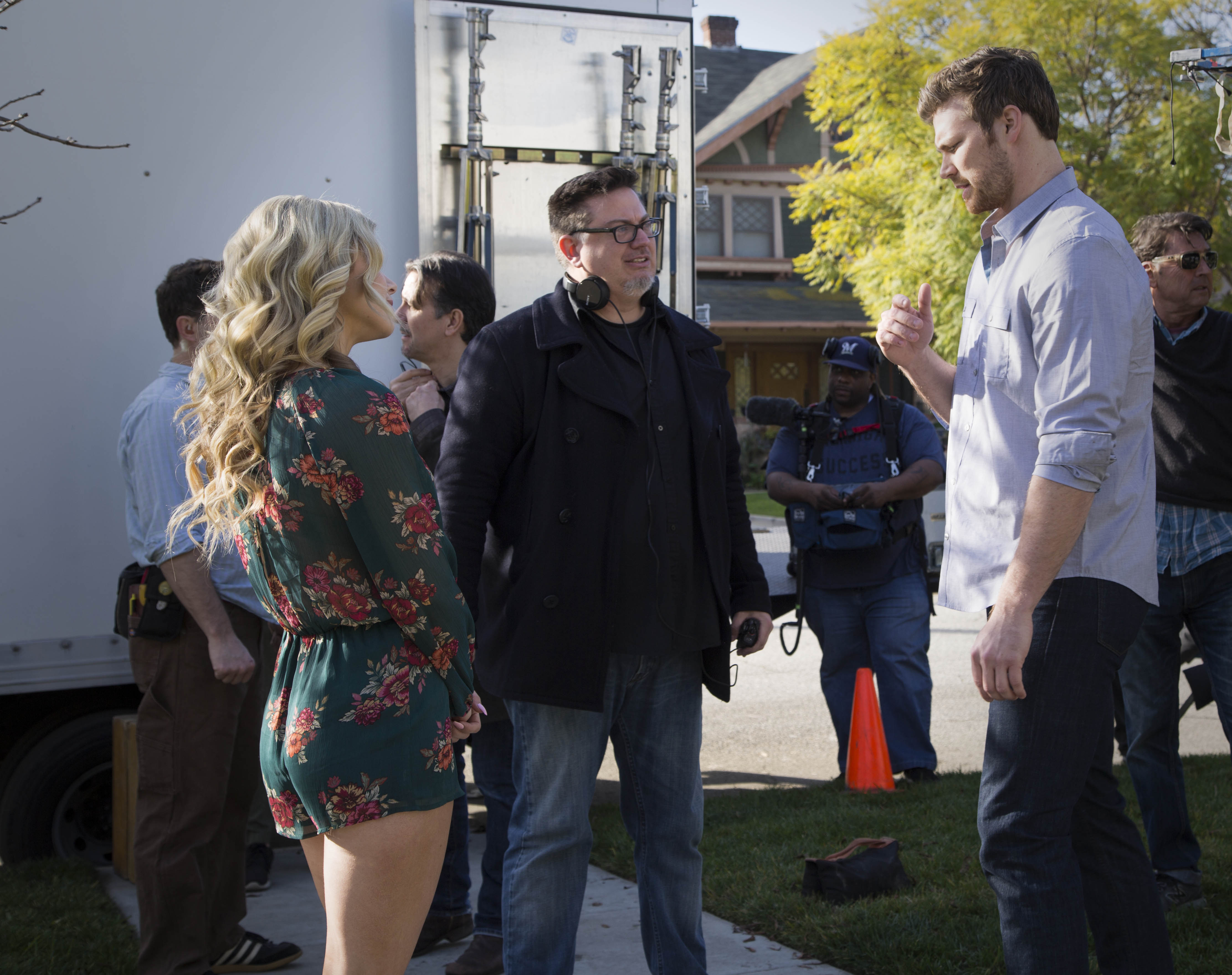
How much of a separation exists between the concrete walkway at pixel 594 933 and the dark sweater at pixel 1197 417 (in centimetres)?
191

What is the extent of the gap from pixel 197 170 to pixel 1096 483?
3.67 meters

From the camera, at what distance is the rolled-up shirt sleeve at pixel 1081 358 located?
2.22 meters

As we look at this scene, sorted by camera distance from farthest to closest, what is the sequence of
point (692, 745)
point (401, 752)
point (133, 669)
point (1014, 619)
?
point (133, 669), point (692, 745), point (1014, 619), point (401, 752)

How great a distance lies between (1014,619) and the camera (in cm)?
227

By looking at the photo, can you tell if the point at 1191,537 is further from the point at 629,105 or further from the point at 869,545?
the point at 629,105

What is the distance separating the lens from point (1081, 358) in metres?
2.25

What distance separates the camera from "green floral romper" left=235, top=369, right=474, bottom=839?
6.84 ft

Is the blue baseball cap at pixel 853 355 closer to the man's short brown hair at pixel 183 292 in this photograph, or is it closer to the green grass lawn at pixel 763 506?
the man's short brown hair at pixel 183 292

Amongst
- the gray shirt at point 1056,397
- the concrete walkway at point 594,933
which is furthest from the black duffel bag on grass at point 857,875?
the gray shirt at point 1056,397

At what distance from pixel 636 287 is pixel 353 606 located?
1.33 m

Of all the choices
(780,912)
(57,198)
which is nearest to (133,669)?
(57,198)

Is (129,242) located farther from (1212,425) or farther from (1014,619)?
(1212,425)

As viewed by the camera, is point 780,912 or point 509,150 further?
point 509,150

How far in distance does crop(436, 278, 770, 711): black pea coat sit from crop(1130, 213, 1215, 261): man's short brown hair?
1.87 m
